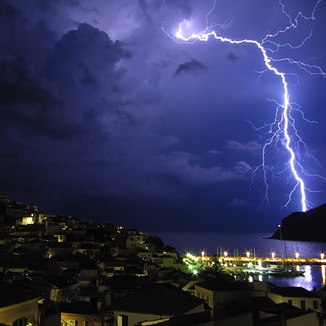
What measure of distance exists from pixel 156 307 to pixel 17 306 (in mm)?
4628

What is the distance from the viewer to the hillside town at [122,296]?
11227 mm

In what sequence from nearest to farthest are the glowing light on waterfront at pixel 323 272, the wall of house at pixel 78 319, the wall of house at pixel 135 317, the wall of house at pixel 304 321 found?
the wall of house at pixel 135 317
the wall of house at pixel 304 321
the wall of house at pixel 78 319
the glowing light on waterfront at pixel 323 272

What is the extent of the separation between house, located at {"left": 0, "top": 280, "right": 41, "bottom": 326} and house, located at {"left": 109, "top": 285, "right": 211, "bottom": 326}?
298 centimetres

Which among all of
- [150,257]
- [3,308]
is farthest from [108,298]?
[150,257]

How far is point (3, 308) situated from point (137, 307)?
4.97 metres

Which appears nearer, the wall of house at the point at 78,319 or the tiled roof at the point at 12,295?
the tiled roof at the point at 12,295

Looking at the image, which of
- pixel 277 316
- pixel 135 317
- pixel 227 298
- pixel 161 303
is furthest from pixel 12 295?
pixel 227 298

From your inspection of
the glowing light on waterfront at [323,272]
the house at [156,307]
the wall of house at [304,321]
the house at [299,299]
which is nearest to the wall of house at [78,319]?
the house at [156,307]

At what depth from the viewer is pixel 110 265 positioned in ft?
128

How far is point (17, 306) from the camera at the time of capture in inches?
399

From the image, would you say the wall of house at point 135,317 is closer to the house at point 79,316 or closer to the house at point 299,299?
the house at point 79,316

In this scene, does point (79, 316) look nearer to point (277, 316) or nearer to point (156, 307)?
point (156, 307)

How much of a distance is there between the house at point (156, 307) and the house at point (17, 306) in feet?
9.76

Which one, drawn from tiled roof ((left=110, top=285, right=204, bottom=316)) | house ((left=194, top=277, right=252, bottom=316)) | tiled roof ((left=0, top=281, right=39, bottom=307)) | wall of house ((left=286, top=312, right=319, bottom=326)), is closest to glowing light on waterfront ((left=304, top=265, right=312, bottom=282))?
house ((left=194, top=277, right=252, bottom=316))
